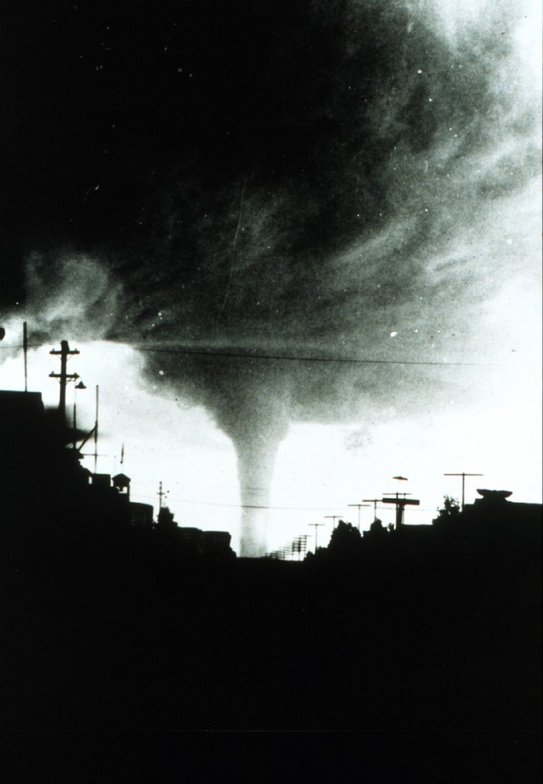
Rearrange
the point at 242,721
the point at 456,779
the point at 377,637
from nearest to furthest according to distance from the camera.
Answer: the point at 456,779
the point at 242,721
the point at 377,637

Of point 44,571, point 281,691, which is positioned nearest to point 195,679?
point 281,691

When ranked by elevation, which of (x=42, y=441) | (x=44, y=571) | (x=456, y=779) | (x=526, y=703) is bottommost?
(x=526, y=703)

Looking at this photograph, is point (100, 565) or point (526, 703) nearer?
point (526, 703)

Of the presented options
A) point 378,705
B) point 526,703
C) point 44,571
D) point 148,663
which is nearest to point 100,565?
point 44,571

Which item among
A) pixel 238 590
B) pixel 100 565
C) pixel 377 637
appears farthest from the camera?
pixel 238 590

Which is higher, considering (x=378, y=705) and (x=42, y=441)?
(x=42, y=441)

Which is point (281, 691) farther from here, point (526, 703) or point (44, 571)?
point (44, 571)

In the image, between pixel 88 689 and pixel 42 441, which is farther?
pixel 42 441

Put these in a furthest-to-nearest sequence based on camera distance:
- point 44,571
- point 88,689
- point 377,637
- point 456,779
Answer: point 377,637
point 44,571
point 88,689
point 456,779

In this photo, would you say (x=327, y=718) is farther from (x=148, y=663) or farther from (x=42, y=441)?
(x=42, y=441)
